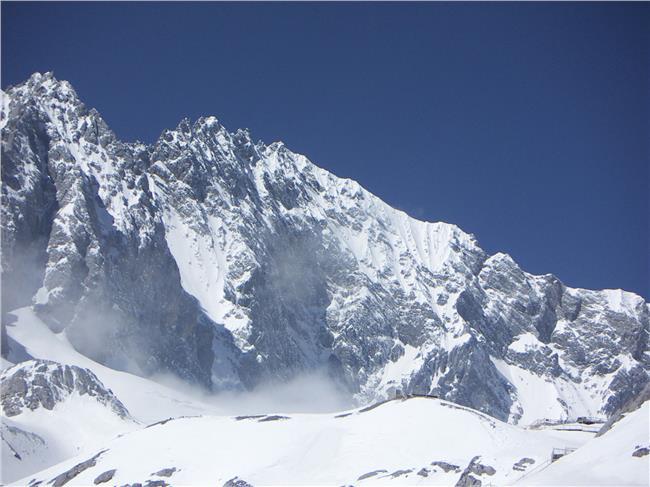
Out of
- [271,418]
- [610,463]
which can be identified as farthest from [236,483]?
[610,463]

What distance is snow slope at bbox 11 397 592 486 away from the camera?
131750 millimetres

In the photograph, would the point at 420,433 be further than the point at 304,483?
Yes

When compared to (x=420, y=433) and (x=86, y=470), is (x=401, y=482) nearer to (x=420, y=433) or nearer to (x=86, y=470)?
(x=420, y=433)

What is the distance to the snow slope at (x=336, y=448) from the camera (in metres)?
132

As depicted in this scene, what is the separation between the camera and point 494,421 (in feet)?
494

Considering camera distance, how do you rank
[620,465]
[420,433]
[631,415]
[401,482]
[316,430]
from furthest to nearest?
[316,430]
[420,433]
[401,482]
[631,415]
[620,465]

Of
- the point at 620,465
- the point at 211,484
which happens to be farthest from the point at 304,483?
the point at 620,465

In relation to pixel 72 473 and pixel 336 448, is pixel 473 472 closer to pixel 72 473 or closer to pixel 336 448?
pixel 336 448

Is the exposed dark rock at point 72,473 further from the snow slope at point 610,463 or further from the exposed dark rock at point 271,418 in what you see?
the snow slope at point 610,463

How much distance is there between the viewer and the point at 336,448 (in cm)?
14600

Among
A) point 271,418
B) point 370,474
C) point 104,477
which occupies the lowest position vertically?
point 370,474

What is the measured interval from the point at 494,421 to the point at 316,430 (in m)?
22.9

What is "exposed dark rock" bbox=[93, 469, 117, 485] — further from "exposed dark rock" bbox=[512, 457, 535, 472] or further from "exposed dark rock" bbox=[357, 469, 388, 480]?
"exposed dark rock" bbox=[512, 457, 535, 472]

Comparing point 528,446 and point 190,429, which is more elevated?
point 190,429
